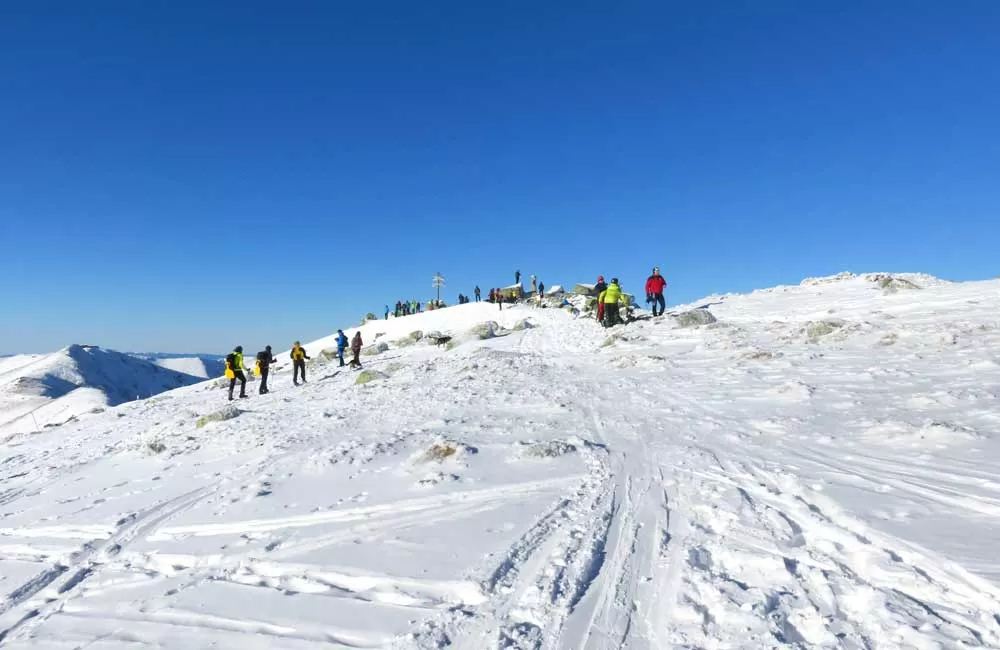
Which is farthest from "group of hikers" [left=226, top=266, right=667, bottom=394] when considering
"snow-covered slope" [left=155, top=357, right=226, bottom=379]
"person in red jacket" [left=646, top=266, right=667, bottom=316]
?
"snow-covered slope" [left=155, top=357, right=226, bottom=379]

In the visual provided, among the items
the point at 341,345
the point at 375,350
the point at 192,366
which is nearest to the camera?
the point at 341,345

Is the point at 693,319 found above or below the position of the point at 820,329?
above

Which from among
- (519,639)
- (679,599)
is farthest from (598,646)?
(679,599)

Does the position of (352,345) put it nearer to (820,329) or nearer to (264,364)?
(264,364)

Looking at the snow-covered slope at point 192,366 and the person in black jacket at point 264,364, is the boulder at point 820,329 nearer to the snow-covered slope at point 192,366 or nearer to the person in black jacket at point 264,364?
the person in black jacket at point 264,364

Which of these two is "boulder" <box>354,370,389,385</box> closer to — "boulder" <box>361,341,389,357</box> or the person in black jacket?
the person in black jacket

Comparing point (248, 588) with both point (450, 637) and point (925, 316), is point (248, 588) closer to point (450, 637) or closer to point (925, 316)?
point (450, 637)

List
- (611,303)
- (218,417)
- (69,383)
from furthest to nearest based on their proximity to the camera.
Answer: (69,383)
(611,303)
(218,417)

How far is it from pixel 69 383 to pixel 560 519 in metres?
84.4

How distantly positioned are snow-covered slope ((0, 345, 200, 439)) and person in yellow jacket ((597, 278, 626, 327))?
34680 mm

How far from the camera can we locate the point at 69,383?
68188 millimetres

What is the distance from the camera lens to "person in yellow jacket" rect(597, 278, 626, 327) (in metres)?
23.5

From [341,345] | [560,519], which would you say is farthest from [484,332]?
[560,519]

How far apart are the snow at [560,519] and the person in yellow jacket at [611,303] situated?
32.5 feet
